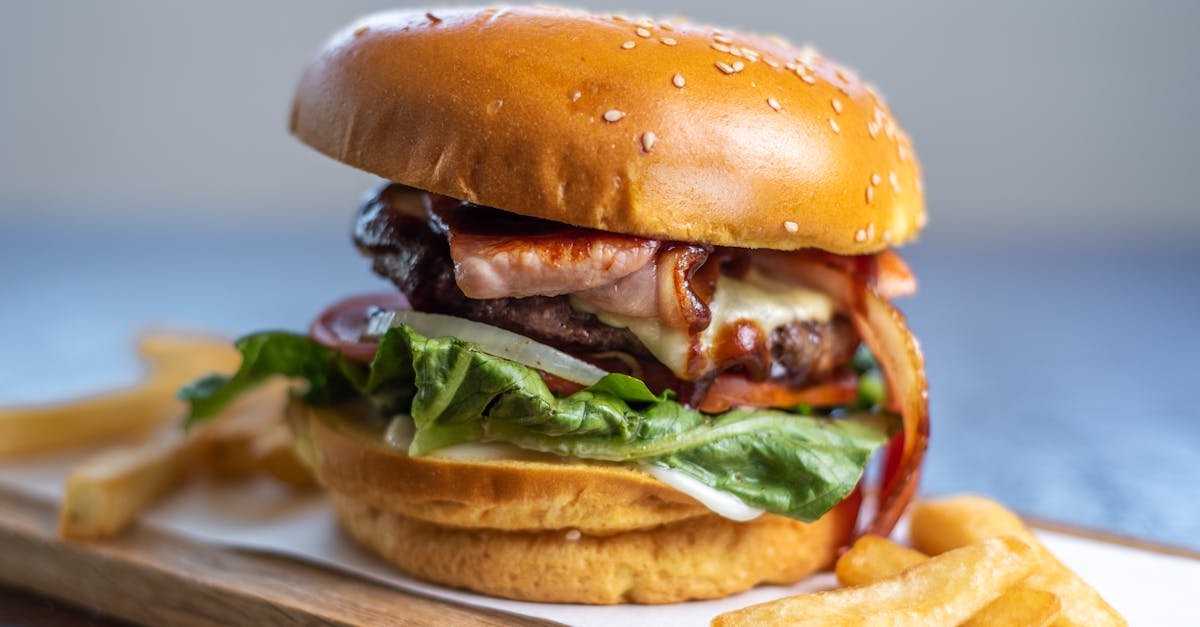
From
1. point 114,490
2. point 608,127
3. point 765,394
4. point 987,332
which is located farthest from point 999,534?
point 987,332

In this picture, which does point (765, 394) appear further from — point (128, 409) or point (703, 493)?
point (128, 409)

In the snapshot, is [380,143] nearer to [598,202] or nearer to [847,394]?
[598,202]

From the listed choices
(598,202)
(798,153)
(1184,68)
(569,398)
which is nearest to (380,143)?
(598,202)

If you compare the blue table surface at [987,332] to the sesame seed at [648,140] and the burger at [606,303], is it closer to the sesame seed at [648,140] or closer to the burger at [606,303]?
the burger at [606,303]

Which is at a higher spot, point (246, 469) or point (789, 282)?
point (789, 282)

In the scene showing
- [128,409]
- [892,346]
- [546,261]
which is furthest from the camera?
[128,409]

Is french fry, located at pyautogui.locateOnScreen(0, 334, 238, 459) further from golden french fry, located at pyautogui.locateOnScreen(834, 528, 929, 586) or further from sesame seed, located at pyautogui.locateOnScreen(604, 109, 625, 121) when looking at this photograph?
golden french fry, located at pyautogui.locateOnScreen(834, 528, 929, 586)
